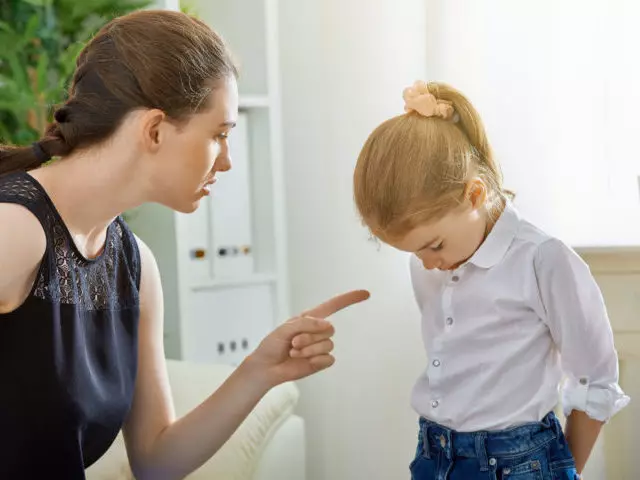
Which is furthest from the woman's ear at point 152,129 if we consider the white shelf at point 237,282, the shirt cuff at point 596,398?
the white shelf at point 237,282

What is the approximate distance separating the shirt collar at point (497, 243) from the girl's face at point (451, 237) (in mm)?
16

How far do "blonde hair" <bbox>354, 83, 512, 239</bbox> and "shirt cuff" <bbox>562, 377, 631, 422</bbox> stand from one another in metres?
0.33

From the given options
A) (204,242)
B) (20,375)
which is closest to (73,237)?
(20,375)

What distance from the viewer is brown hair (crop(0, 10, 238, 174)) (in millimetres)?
1284

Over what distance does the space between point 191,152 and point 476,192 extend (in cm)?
42

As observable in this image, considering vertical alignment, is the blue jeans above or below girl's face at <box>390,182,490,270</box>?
below

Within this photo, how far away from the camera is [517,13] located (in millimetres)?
2330

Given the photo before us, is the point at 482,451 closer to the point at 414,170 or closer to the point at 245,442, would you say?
the point at 414,170

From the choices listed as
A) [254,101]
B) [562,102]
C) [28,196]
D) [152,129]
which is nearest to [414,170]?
[152,129]

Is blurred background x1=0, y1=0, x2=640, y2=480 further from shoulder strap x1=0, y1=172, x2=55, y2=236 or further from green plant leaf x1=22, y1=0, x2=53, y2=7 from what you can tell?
shoulder strap x1=0, y1=172, x2=55, y2=236

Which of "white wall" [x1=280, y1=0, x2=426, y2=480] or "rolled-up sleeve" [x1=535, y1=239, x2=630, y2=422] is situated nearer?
"rolled-up sleeve" [x1=535, y1=239, x2=630, y2=422]

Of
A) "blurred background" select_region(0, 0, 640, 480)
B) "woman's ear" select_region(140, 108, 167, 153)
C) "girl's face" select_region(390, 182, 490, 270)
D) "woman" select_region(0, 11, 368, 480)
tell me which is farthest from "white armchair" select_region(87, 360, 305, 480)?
"woman's ear" select_region(140, 108, 167, 153)

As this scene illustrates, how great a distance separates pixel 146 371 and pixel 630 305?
3.55 ft

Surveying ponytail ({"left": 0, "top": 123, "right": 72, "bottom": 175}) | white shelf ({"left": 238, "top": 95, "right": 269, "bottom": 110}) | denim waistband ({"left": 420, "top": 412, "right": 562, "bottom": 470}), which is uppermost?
ponytail ({"left": 0, "top": 123, "right": 72, "bottom": 175})
